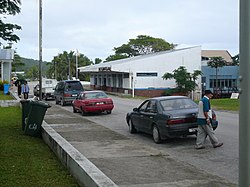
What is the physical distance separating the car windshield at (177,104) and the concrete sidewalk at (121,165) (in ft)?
4.98

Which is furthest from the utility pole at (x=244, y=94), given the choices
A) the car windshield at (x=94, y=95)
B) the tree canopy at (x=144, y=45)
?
the tree canopy at (x=144, y=45)

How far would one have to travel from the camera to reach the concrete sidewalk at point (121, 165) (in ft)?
21.8

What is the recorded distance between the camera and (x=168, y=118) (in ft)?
39.3

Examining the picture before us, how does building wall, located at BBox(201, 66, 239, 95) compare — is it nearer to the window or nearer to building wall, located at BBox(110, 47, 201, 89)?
building wall, located at BBox(110, 47, 201, 89)

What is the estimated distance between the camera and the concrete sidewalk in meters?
6.66

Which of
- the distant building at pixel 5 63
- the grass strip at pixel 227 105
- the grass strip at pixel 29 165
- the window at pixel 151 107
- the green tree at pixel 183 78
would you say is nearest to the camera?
the grass strip at pixel 29 165

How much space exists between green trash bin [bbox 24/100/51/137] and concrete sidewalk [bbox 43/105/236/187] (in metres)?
0.94

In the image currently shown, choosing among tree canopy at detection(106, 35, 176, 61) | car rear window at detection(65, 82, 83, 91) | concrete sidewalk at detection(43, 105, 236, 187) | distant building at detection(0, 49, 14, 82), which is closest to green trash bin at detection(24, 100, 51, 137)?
concrete sidewalk at detection(43, 105, 236, 187)

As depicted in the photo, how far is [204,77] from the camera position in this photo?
6072 cm

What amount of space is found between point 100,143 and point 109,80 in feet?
184

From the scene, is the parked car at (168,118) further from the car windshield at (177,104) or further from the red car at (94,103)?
the red car at (94,103)

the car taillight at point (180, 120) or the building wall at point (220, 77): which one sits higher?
the building wall at point (220, 77)

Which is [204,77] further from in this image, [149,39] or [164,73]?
[149,39]

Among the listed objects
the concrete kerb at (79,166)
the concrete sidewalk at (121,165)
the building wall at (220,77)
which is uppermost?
the building wall at (220,77)
